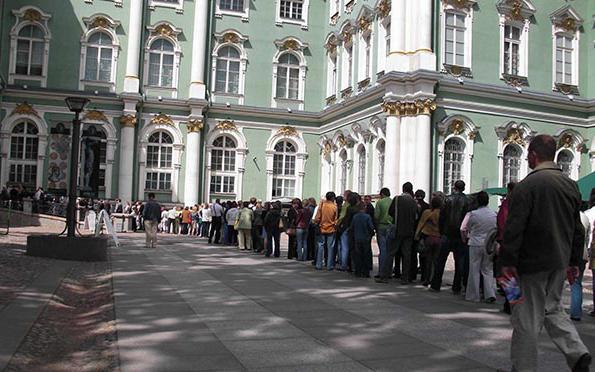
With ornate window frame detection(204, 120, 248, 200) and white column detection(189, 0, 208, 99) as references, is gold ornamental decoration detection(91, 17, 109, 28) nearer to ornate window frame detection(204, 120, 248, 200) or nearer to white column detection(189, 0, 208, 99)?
white column detection(189, 0, 208, 99)

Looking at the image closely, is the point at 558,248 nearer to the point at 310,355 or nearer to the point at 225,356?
the point at 310,355

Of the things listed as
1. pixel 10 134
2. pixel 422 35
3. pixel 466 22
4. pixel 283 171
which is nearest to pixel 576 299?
pixel 422 35

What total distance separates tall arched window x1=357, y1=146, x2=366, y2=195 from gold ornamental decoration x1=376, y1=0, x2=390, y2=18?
6.28m

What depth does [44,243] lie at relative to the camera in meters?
14.2

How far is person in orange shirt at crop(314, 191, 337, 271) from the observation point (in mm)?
14242

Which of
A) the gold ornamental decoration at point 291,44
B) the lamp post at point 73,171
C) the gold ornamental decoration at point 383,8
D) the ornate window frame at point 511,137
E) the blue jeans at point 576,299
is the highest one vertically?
the gold ornamental decoration at point 291,44

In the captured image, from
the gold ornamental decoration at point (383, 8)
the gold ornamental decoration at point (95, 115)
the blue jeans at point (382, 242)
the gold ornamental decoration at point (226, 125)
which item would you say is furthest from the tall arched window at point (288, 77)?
the blue jeans at point (382, 242)

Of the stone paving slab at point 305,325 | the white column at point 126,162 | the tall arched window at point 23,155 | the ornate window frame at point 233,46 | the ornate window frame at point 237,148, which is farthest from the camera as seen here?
the ornate window frame at point 233,46

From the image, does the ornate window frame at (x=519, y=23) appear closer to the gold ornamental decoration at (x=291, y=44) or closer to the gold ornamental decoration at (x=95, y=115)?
the gold ornamental decoration at (x=291, y=44)

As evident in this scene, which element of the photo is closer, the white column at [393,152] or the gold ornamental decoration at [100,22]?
the white column at [393,152]

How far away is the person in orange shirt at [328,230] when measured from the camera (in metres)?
14.2

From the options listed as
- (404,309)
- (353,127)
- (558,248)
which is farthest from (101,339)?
(353,127)

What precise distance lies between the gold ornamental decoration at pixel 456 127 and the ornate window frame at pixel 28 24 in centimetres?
2128

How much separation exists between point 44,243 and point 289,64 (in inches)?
935
